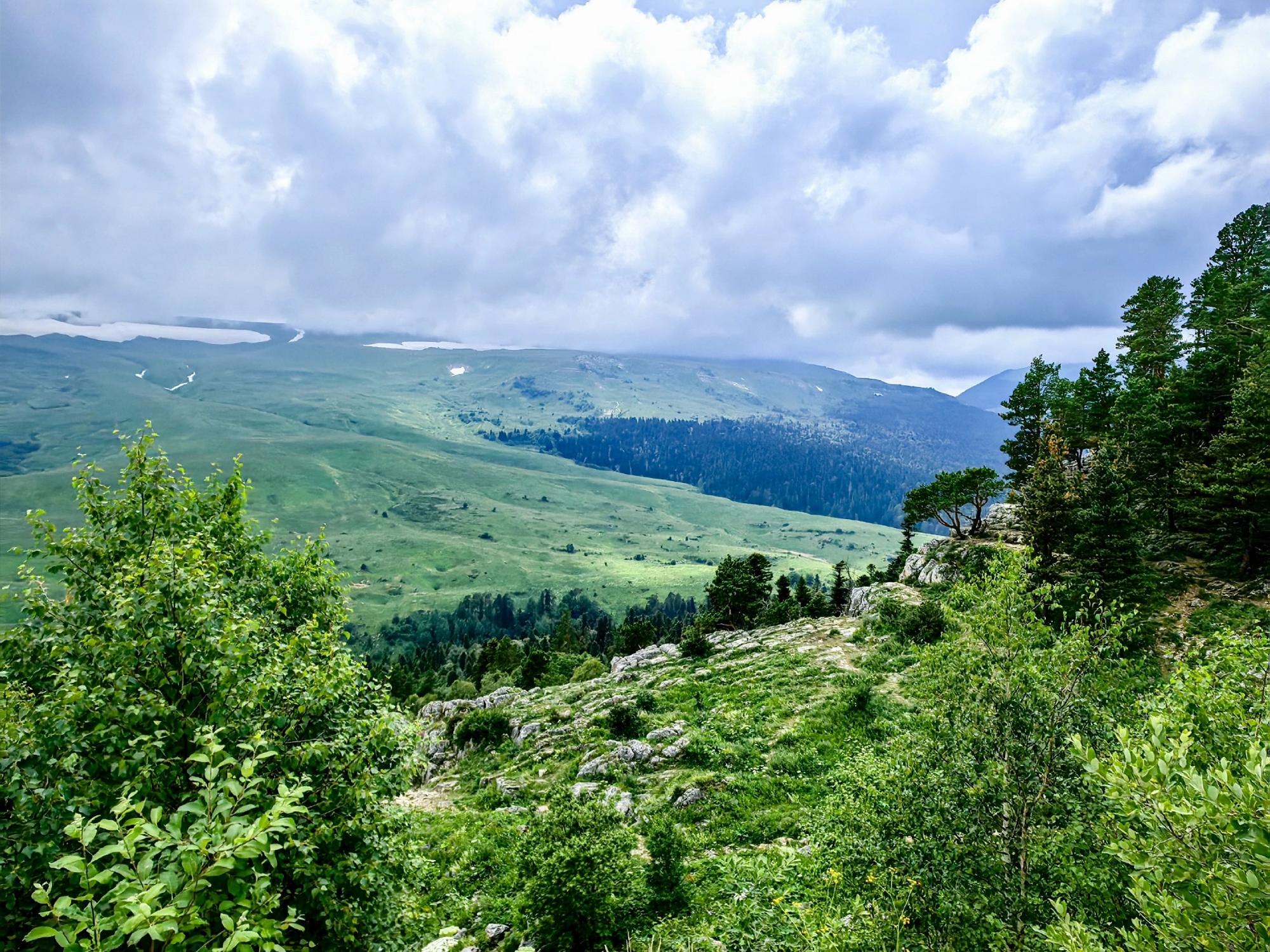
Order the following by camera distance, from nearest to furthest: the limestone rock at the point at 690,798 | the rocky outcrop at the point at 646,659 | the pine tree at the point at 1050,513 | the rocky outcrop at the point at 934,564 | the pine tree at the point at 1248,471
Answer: the limestone rock at the point at 690,798, the pine tree at the point at 1248,471, the pine tree at the point at 1050,513, the rocky outcrop at the point at 934,564, the rocky outcrop at the point at 646,659

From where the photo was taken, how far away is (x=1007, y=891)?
9.81 meters

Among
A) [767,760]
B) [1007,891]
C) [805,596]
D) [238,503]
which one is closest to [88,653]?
[238,503]

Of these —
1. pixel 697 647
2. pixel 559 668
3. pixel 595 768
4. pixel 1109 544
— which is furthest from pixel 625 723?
pixel 559 668

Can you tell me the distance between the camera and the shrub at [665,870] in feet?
53.4

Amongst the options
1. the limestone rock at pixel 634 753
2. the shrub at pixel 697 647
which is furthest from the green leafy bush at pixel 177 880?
the shrub at pixel 697 647

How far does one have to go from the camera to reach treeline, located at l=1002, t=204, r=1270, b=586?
3136 cm

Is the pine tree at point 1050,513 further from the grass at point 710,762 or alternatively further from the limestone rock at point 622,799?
the limestone rock at point 622,799

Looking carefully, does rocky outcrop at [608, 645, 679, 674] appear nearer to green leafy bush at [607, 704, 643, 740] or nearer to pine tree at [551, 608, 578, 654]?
green leafy bush at [607, 704, 643, 740]

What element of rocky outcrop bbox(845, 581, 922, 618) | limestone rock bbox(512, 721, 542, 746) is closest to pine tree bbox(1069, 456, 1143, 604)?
rocky outcrop bbox(845, 581, 922, 618)

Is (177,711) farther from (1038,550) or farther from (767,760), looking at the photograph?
(1038,550)

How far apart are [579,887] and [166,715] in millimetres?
11153

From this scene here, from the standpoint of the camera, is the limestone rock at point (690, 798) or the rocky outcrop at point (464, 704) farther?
the rocky outcrop at point (464, 704)

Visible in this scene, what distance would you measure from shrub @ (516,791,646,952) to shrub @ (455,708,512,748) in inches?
1232

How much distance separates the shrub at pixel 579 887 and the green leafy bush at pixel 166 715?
5663mm
